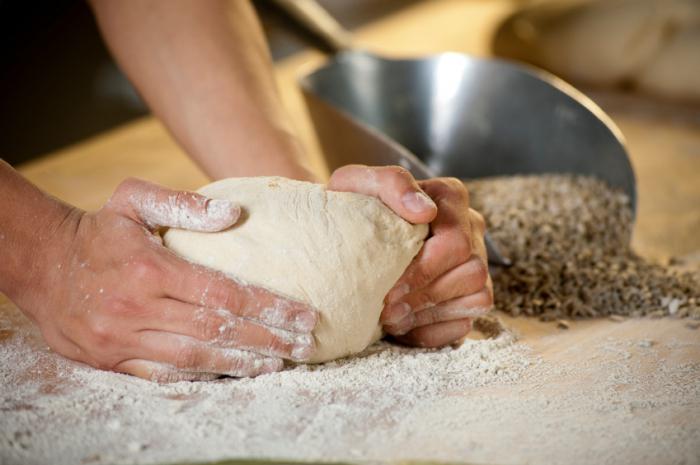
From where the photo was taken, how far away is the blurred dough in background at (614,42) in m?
3.06

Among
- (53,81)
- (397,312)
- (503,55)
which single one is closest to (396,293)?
(397,312)

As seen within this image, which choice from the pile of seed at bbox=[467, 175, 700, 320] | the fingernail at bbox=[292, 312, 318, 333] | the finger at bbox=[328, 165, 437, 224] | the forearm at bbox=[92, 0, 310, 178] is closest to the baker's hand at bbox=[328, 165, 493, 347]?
the finger at bbox=[328, 165, 437, 224]

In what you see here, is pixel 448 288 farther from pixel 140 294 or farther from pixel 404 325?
pixel 140 294

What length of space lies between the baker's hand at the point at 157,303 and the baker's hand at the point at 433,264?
0.65 ft

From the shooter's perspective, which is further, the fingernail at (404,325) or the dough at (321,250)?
the fingernail at (404,325)

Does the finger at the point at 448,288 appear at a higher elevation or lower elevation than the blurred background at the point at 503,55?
lower

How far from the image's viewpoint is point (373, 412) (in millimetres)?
1152

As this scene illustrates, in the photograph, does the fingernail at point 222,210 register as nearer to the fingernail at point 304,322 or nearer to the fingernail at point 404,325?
the fingernail at point 304,322

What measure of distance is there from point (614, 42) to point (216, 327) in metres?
2.57

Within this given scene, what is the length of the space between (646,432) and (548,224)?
2.57 ft

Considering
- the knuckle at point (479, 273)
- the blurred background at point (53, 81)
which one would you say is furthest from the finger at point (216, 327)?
the blurred background at point (53, 81)

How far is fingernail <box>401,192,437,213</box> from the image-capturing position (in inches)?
49.4

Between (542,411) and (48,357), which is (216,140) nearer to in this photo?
(48,357)

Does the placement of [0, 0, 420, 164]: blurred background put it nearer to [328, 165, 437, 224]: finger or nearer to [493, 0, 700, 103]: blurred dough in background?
[493, 0, 700, 103]: blurred dough in background
